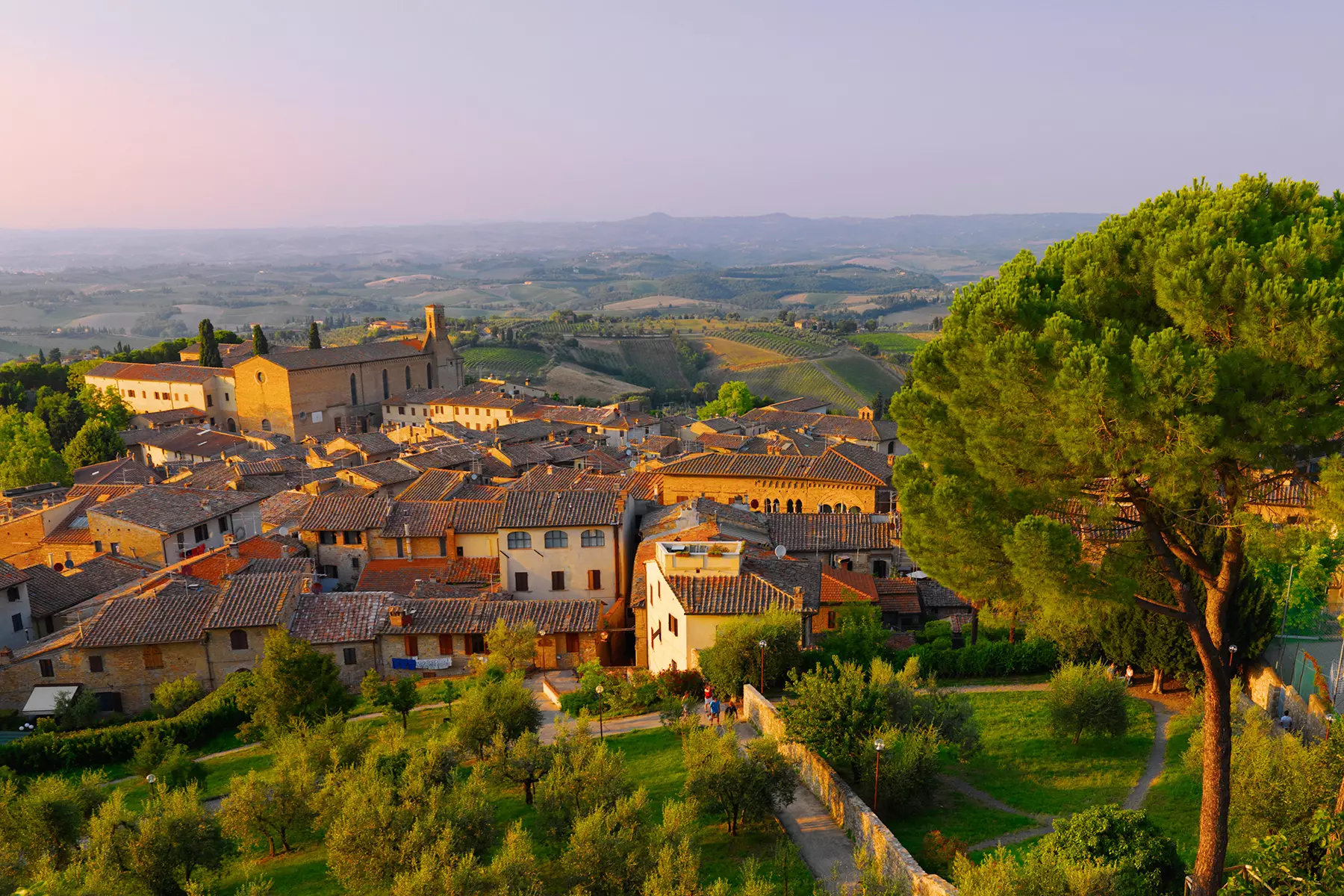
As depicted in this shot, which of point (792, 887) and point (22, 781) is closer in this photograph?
point (792, 887)

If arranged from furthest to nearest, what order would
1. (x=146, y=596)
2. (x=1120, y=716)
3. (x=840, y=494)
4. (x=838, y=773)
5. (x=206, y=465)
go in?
(x=206, y=465), (x=840, y=494), (x=146, y=596), (x=1120, y=716), (x=838, y=773)

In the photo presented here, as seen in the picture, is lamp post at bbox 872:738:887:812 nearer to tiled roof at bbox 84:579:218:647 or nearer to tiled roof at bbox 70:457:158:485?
tiled roof at bbox 84:579:218:647

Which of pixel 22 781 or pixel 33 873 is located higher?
pixel 33 873

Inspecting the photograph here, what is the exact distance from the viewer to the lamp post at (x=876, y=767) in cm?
1619

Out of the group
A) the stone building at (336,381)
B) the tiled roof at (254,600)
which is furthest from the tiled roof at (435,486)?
the stone building at (336,381)

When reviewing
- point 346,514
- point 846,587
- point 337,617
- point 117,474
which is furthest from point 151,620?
point 117,474

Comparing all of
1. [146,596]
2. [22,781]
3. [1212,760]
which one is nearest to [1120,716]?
[1212,760]

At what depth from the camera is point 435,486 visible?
41.4 meters

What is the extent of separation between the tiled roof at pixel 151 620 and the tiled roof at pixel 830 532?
749 inches

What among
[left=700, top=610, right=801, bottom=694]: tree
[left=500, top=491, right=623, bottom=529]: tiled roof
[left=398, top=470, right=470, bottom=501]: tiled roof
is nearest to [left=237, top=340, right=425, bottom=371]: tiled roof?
[left=398, top=470, right=470, bottom=501]: tiled roof

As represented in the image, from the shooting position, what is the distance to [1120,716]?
19.7 metres

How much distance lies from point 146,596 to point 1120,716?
A: 26899 mm

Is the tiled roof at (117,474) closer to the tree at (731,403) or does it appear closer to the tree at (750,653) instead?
the tree at (750,653)

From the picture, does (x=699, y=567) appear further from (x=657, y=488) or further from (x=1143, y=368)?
(x=657, y=488)
